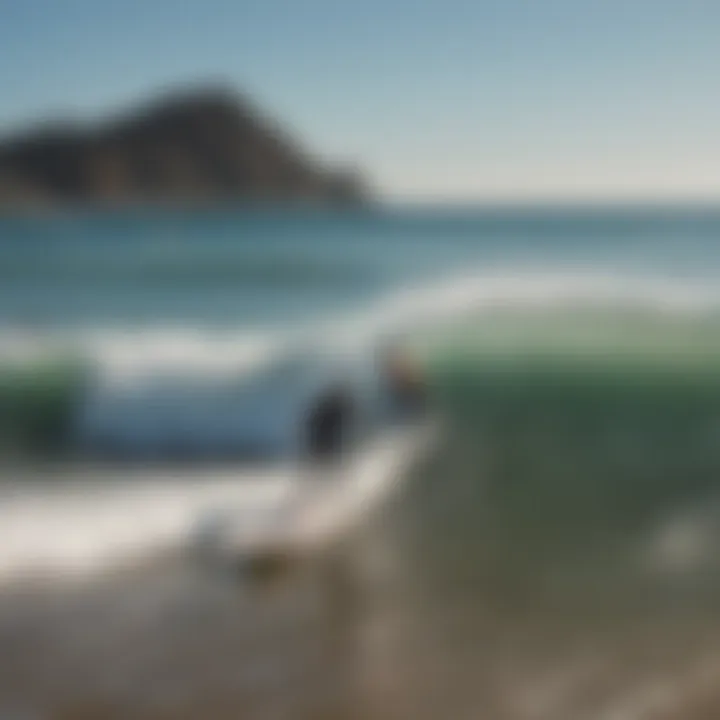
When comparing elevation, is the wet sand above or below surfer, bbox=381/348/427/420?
below

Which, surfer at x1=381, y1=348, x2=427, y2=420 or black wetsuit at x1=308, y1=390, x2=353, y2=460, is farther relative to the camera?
surfer at x1=381, y1=348, x2=427, y2=420

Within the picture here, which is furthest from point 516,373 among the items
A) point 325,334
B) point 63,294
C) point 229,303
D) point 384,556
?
point 63,294

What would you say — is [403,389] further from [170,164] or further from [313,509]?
[170,164]

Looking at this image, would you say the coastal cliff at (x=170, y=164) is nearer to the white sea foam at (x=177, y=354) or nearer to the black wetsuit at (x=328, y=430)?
the white sea foam at (x=177, y=354)

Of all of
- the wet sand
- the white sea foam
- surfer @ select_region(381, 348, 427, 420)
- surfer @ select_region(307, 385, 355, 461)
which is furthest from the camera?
surfer @ select_region(381, 348, 427, 420)

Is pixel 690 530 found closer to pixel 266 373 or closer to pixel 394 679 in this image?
pixel 394 679

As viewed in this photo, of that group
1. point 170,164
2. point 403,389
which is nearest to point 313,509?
point 403,389

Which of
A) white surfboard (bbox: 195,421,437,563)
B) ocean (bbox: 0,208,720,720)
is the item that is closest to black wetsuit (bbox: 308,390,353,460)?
white surfboard (bbox: 195,421,437,563)

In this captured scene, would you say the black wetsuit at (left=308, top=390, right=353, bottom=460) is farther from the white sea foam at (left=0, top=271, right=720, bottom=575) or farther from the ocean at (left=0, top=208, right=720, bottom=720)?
the ocean at (left=0, top=208, right=720, bottom=720)
